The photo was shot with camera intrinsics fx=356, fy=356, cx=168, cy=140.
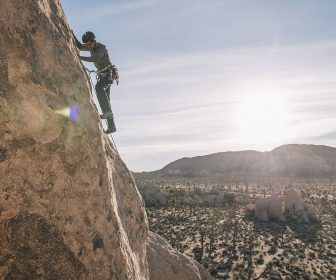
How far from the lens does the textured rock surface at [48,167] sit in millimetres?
3484

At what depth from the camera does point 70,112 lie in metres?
4.16

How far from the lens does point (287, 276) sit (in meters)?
17.0

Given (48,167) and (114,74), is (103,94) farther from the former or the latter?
(48,167)

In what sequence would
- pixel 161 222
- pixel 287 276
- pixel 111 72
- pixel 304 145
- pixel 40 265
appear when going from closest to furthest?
pixel 40 265 → pixel 111 72 → pixel 287 276 → pixel 161 222 → pixel 304 145

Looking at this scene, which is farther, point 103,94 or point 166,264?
point 166,264

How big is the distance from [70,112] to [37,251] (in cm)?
157

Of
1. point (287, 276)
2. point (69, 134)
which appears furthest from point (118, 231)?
point (287, 276)

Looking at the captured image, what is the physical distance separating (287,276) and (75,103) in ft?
52.6

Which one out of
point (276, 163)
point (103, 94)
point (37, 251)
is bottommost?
point (37, 251)

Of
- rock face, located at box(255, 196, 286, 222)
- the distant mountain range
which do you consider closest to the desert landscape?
rock face, located at box(255, 196, 286, 222)

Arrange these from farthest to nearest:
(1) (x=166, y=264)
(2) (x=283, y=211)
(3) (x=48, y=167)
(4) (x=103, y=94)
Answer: (2) (x=283, y=211) → (1) (x=166, y=264) → (4) (x=103, y=94) → (3) (x=48, y=167)

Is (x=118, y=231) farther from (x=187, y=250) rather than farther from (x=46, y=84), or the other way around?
(x=187, y=250)

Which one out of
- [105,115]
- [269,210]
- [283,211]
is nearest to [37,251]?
[105,115]

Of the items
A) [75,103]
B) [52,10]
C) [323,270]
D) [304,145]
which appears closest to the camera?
[75,103]
